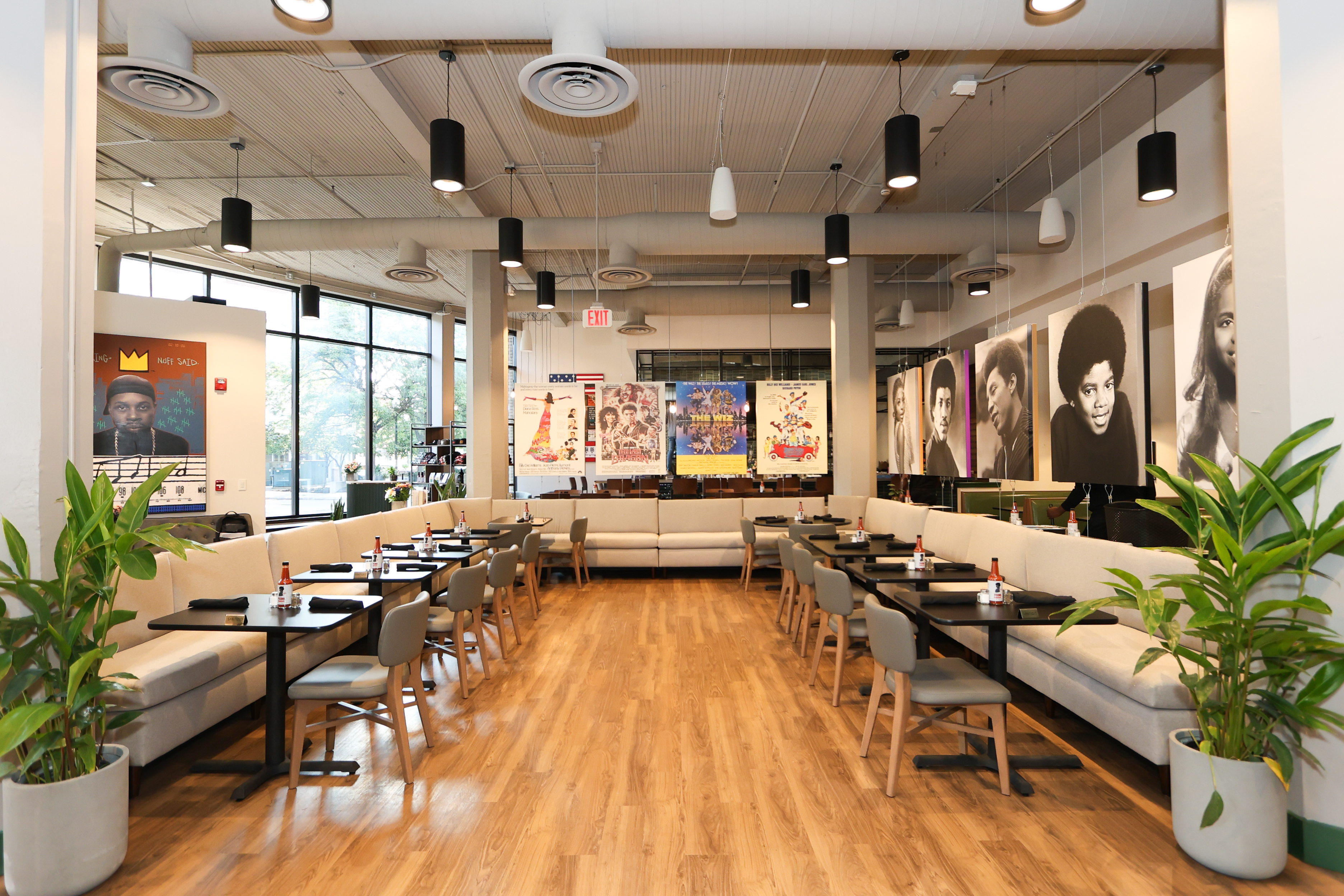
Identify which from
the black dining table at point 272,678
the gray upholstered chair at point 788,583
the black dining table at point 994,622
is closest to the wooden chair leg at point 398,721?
the black dining table at point 272,678

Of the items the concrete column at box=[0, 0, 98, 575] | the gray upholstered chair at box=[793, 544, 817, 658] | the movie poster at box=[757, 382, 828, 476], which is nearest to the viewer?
the concrete column at box=[0, 0, 98, 575]

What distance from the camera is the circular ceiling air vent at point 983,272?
8070mm

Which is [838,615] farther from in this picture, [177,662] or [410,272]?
[410,272]

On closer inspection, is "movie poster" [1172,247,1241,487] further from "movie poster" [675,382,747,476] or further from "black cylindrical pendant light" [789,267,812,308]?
"movie poster" [675,382,747,476]

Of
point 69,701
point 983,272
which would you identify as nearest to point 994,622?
point 69,701

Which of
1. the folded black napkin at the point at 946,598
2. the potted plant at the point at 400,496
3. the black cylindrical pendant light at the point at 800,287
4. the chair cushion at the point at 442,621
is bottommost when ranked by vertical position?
the chair cushion at the point at 442,621

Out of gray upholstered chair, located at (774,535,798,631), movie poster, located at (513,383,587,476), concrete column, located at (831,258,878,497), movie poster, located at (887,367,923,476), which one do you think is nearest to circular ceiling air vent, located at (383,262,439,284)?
movie poster, located at (513,383,587,476)

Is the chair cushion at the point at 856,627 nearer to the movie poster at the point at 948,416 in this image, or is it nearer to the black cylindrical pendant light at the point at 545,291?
the movie poster at the point at 948,416

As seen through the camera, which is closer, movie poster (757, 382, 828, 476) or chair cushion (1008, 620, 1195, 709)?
chair cushion (1008, 620, 1195, 709)

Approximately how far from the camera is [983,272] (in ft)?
26.8

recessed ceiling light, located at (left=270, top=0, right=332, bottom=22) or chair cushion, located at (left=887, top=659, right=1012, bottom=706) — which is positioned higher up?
recessed ceiling light, located at (left=270, top=0, right=332, bottom=22)

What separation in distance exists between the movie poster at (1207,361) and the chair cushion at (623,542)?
5034 millimetres

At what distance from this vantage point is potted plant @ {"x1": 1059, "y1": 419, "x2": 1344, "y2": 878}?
2.44 meters

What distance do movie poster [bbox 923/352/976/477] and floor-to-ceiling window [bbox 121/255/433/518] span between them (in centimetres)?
942
